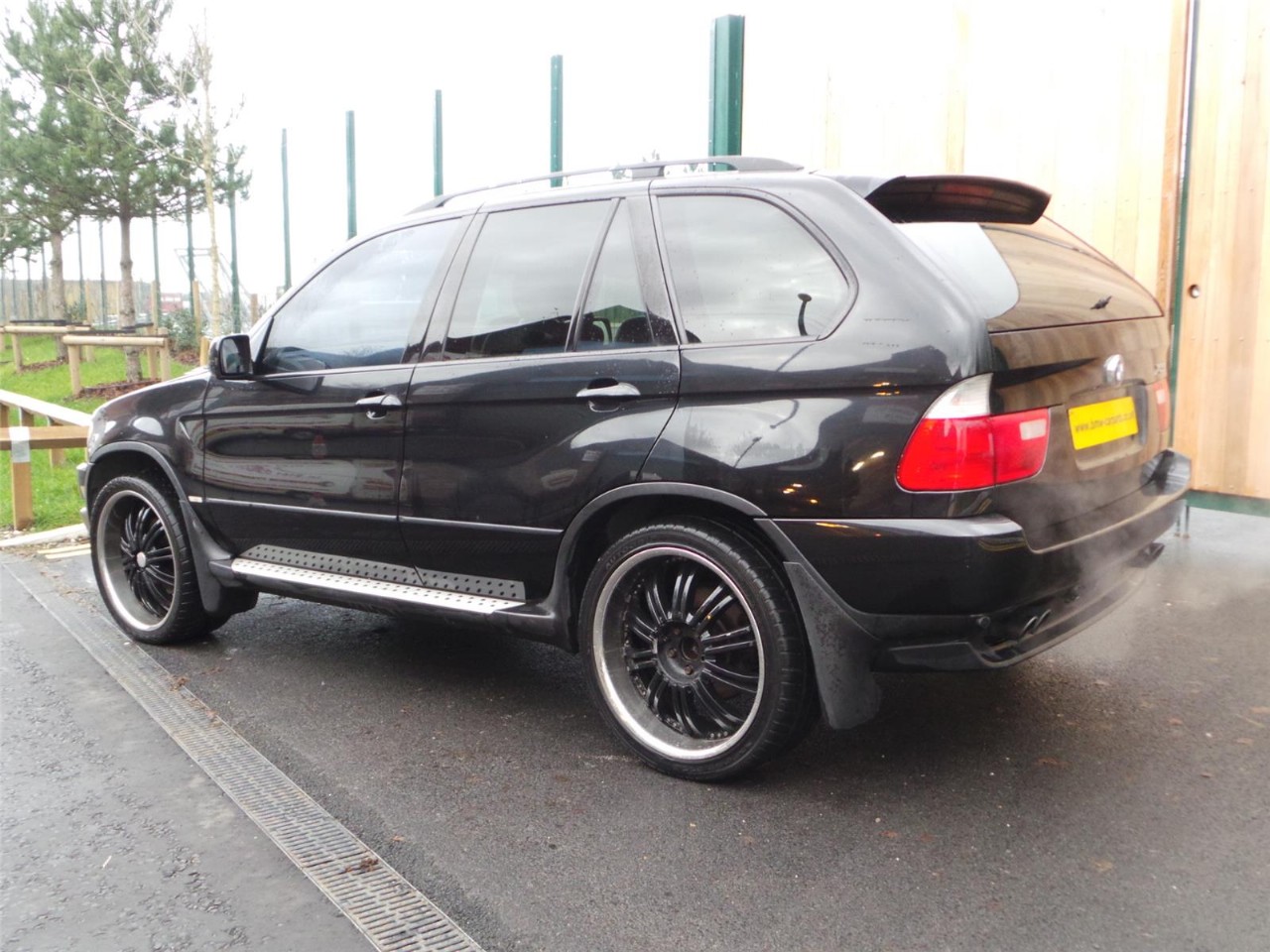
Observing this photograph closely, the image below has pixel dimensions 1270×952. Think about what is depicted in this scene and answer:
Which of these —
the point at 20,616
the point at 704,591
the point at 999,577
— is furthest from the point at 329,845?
the point at 20,616

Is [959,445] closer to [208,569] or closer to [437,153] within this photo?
[208,569]

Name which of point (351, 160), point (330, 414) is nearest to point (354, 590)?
point (330, 414)

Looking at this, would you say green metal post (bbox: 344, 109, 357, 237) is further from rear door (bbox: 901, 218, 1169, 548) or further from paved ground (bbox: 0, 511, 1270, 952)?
rear door (bbox: 901, 218, 1169, 548)

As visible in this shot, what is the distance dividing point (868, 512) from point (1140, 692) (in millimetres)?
1849

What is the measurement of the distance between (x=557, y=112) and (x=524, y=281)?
6.48 m

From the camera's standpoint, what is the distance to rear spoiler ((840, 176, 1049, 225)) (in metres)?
3.35

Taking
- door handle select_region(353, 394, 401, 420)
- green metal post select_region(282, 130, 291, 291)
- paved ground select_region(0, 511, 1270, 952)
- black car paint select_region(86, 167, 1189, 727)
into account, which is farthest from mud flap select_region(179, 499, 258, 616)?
green metal post select_region(282, 130, 291, 291)

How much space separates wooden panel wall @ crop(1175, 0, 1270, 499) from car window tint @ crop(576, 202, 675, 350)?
3.82 m

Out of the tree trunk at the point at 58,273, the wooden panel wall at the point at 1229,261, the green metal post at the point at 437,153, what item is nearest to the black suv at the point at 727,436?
the wooden panel wall at the point at 1229,261

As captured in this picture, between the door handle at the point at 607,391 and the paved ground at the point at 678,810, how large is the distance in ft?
3.92

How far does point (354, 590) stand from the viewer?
13.9ft

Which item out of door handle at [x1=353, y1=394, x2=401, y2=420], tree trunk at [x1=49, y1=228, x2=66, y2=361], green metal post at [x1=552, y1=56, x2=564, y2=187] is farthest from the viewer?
tree trunk at [x1=49, y1=228, x2=66, y2=361]

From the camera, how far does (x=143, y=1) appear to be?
20.6m

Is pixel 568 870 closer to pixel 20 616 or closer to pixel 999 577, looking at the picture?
pixel 999 577
